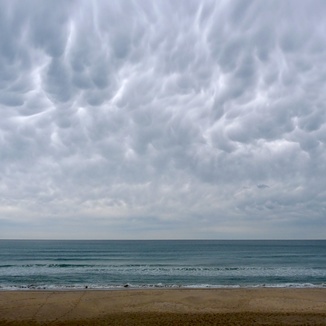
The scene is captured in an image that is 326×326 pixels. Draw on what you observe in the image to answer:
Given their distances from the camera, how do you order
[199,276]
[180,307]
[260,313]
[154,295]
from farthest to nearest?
[199,276], [154,295], [180,307], [260,313]

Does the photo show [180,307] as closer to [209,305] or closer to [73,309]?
[209,305]

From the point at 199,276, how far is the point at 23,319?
27581 mm

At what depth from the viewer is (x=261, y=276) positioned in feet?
149

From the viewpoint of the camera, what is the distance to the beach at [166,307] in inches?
820

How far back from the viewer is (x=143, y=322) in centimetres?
2034

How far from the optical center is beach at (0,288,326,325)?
2083 cm

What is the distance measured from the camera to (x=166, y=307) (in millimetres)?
24469

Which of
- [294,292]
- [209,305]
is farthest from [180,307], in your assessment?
[294,292]

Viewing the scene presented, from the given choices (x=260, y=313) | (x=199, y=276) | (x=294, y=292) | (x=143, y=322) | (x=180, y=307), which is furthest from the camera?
(x=199, y=276)

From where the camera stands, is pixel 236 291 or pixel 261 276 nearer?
pixel 236 291

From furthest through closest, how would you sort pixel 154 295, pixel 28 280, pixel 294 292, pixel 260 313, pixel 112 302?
1. pixel 28 280
2. pixel 294 292
3. pixel 154 295
4. pixel 112 302
5. pixel 260 313

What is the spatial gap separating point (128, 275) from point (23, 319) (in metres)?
25.7

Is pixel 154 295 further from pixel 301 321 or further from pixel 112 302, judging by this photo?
pixel 301 321

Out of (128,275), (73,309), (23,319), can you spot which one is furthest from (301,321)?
(128,275)
